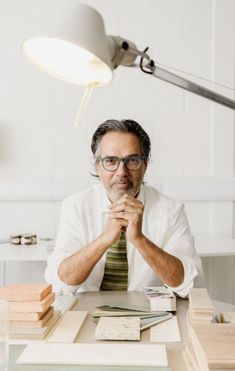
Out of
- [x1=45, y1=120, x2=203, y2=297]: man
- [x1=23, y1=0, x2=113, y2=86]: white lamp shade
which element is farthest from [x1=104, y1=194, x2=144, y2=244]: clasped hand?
[x1=23, y1=0, x2=113, y2=86]: white lamp shade

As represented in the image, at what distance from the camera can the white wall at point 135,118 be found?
2.89 metres

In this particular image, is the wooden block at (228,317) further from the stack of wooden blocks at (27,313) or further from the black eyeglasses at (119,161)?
the black eyeglasses at (119,161)

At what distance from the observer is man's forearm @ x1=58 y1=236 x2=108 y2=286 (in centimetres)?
165

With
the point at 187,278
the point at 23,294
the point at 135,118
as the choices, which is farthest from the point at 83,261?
the point at 135,118

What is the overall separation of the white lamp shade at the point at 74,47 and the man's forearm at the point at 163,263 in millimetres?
823

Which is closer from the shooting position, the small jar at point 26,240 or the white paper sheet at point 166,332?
the white paper sheet at point 166,332

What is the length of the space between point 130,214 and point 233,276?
1.64 metres

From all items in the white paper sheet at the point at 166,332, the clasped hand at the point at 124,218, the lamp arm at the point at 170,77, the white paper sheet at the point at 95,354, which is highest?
the lamp arm at the point at 170,77

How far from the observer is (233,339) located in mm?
881

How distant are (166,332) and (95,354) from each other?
0.23 meters

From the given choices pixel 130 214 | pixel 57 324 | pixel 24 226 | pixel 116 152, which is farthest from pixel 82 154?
pixel 57 324

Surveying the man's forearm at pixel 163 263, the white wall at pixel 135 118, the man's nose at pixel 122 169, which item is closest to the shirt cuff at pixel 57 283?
the man's forearm at pixel 163 263

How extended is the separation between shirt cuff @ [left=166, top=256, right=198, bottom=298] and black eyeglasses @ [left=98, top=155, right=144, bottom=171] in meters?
0.39

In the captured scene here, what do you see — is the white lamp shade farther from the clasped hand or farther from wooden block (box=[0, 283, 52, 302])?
the clasped hand
